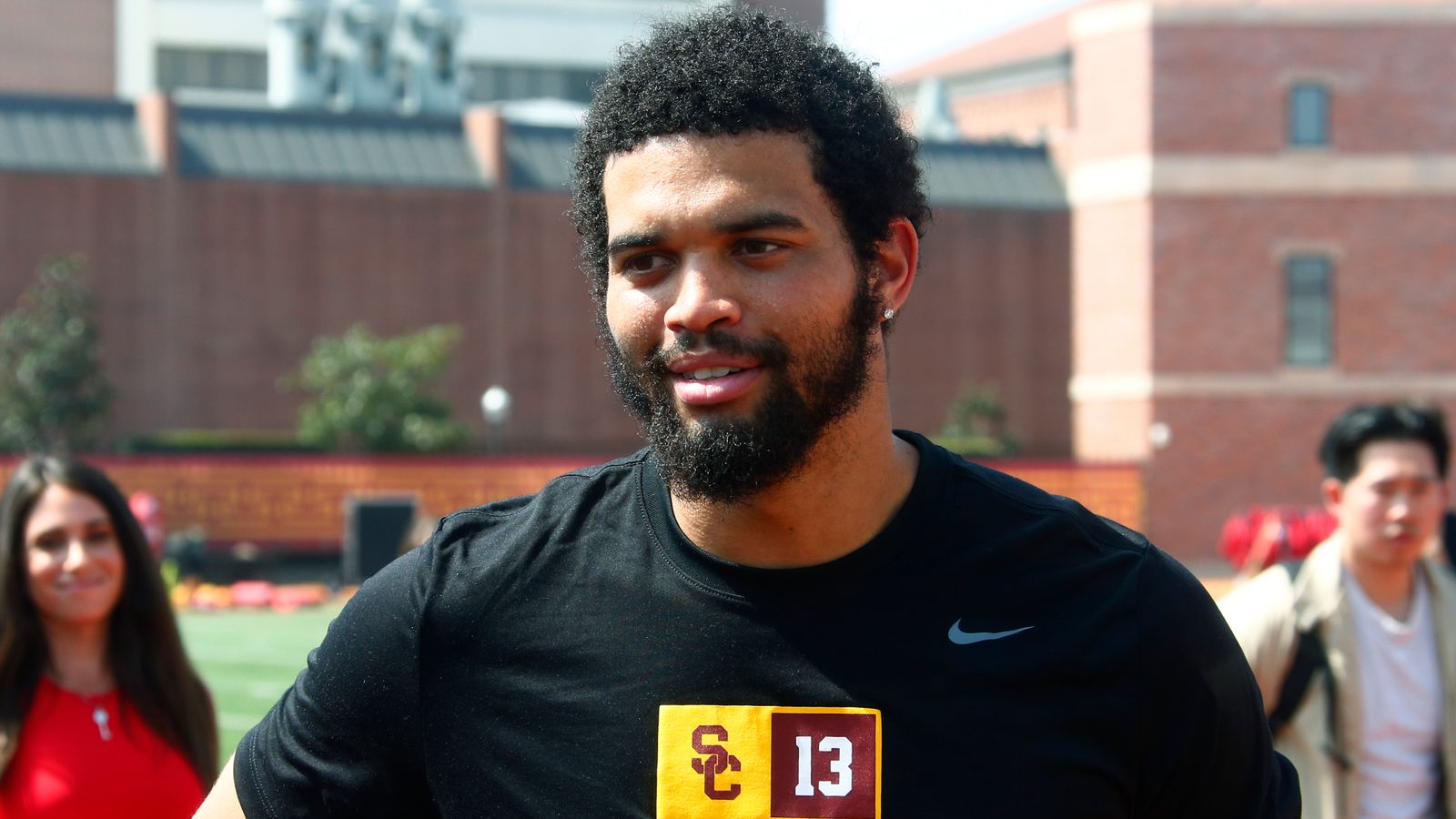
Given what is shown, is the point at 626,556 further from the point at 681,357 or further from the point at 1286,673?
the point at 1286,673

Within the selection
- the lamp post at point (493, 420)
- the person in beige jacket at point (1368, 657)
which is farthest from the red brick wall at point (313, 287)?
the person in beige jacket at point (1368, 657)

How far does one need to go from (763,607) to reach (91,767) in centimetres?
276

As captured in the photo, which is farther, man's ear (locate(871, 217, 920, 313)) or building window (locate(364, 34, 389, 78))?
building window (locate(364, 34, 389, 78))

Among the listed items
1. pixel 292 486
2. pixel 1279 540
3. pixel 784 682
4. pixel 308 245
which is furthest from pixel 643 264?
pixel 308 245

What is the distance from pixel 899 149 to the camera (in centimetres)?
261

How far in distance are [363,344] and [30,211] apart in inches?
317

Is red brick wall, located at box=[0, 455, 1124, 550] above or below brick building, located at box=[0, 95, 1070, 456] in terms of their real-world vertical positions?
below

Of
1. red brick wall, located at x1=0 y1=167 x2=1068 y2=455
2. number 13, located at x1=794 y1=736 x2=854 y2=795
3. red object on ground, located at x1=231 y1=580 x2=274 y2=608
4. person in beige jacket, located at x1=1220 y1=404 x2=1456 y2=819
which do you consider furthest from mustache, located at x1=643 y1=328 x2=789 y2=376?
red brick wall, located at x1=0 y1=167 x2=1068 y2=455

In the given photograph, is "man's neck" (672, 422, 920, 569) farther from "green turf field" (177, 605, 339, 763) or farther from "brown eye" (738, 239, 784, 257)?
"green turf field" (177, 605, 339, 763)

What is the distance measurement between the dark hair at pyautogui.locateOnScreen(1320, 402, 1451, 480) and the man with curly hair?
3.28 m

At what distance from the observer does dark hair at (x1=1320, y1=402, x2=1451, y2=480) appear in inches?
220

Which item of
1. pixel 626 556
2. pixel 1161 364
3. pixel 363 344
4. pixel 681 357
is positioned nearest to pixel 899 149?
pixel 681 357

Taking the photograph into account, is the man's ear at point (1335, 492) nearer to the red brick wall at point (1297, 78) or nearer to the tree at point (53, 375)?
the tree at point (53, 375)

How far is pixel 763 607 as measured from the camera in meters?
2.40
